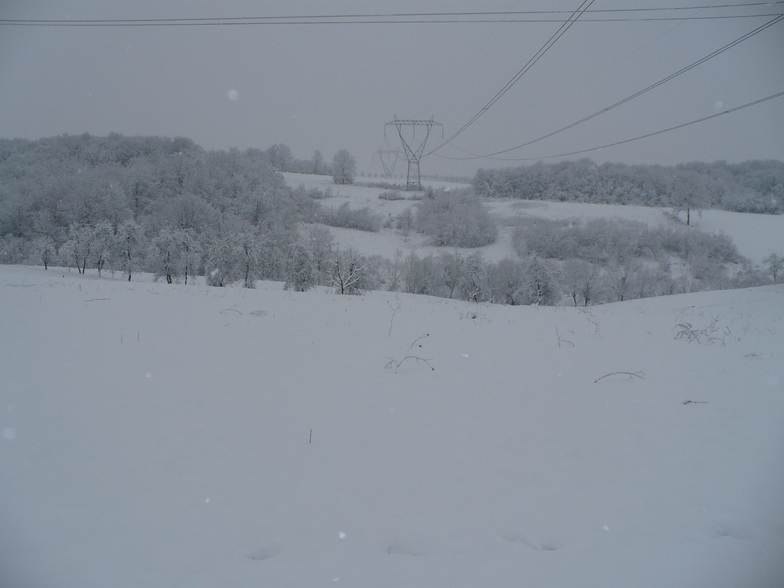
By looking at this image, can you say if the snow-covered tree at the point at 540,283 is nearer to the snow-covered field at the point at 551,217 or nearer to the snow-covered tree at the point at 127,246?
the snow-covered field at the point at 551,217

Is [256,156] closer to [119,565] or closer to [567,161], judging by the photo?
[567,161]

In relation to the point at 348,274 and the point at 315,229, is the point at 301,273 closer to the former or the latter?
the point at 348,274

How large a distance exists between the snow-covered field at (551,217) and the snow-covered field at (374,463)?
38747 millimetres

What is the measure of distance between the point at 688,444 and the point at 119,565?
4994mm

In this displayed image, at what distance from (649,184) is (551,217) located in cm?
2246

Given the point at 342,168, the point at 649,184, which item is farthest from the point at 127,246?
the point at 649,184

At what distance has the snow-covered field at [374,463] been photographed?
2281 millimetres

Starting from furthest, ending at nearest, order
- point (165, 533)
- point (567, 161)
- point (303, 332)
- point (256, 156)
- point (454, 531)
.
Answer: point (567, 161) < point (256, 156) < point (303, 332) < point (454, 531) < point (165, 533)

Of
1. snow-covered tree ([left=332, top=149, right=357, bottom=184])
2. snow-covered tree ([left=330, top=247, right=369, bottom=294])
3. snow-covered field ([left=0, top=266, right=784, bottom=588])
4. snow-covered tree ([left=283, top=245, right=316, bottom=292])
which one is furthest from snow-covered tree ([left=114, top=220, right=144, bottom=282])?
snow-covered tree ([left=332, top=149, right=357, bottom=184])

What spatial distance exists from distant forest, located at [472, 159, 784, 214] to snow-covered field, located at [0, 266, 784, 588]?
59.3 m

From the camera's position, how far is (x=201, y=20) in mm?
11953

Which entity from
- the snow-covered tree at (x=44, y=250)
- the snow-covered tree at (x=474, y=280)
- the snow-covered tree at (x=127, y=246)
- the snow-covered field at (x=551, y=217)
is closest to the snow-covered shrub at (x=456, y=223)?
the snow-covered field at (x=551, y=217)

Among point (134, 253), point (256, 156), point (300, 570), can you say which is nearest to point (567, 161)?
point (256, 156)

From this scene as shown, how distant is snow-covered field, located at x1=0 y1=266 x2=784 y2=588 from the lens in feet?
7.48
